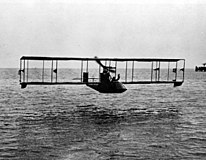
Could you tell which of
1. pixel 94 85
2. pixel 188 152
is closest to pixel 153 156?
pixel 188 152

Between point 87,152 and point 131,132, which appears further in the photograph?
point 131,132

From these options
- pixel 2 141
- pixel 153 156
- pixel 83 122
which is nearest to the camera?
pixel 153 156

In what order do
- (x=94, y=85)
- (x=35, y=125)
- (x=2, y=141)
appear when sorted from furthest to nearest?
(x=94, y=85) → (x=35, y=125) → (x=2, y=141)

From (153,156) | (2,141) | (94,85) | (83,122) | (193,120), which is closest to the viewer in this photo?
(153,156)

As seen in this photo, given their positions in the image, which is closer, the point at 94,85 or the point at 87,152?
the point at 87,152

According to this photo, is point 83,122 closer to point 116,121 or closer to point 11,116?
point 116,121

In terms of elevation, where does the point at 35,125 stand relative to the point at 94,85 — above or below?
below

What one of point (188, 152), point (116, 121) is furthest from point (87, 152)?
point (116, 121)

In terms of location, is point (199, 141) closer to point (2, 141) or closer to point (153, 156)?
point (153, 156)

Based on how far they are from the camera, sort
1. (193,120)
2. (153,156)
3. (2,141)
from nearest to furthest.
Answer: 1. (153,156)
2. (2,141)
3. (193,120)
